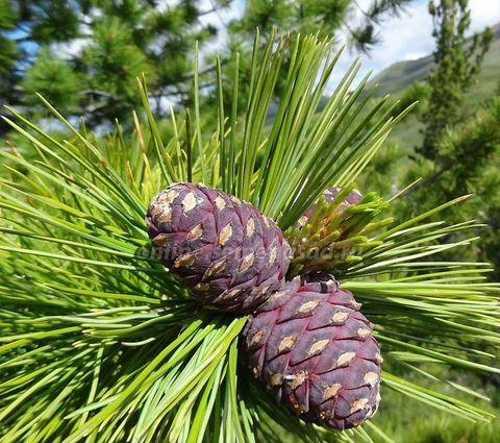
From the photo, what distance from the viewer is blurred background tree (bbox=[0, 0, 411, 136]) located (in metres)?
2.08

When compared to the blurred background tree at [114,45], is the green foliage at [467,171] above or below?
below

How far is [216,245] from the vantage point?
485 millimetres

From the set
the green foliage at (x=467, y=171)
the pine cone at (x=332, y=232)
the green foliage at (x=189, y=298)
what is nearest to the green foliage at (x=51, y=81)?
the green foliage at (x=467, y=171)

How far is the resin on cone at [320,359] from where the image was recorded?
498 mm

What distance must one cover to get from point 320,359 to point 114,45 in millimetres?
1994

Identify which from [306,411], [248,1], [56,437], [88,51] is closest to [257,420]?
[306,411]

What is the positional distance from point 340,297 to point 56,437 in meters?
0.34

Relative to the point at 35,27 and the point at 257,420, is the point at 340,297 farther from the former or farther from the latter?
the point at 35,27

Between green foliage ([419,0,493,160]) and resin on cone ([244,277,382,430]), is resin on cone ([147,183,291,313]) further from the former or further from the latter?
green foliage ([419,0,493,160])

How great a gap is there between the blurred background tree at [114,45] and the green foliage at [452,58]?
8451 mm

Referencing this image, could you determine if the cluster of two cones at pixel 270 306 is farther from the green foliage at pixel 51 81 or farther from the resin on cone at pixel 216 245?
the green foliage at pixel 51 81

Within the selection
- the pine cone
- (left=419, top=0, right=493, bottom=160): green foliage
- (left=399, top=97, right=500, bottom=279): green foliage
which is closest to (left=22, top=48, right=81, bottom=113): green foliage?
(left=399, top=97, right=500, bottom=279): green foliage

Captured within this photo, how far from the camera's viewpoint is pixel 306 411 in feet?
1.67

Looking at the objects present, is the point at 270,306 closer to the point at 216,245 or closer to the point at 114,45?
the point at 216,245
